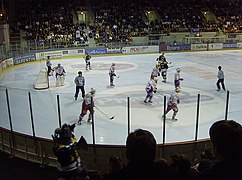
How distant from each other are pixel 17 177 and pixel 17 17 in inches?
1231

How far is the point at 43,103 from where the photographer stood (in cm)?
759

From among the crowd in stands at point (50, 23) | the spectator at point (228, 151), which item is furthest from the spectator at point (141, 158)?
the crowd in stands at point (50, 23)

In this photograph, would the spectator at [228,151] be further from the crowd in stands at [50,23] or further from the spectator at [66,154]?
the crowd in stands at [50,23]

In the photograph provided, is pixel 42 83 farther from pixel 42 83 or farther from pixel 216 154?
pixel 216 154

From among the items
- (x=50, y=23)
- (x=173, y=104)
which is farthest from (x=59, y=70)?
(x=50, y=23)

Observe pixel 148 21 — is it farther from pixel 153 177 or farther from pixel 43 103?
pixel 153 177

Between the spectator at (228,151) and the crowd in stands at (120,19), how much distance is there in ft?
94.4

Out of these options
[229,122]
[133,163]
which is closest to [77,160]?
[133,163]

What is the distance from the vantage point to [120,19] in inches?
1496

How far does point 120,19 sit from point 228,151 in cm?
3687

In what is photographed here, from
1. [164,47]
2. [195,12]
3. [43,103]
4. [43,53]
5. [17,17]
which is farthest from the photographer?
[195,12]

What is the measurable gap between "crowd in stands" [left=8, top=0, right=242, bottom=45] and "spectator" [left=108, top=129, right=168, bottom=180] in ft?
93.8

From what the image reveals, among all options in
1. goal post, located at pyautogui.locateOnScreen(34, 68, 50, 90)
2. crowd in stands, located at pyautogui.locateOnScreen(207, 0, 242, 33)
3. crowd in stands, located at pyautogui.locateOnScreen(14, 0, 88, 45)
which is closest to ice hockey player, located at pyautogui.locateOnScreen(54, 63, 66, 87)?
goal post, located at pyautogui.locateOnScreen(34, 68, 50, 90)

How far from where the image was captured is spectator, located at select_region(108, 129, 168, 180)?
7.77ft
